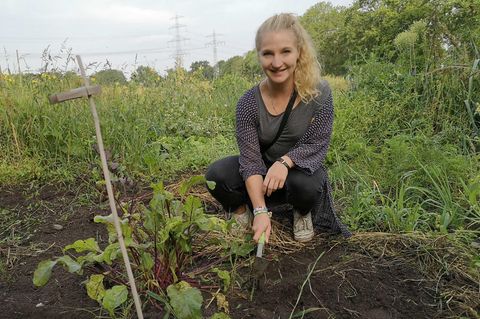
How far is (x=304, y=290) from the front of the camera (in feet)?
5.68

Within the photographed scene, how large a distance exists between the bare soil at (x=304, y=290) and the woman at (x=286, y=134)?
0.81 feet

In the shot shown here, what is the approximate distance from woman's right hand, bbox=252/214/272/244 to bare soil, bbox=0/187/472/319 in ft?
0.57

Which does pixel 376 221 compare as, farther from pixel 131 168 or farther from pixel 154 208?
pixel 131 168

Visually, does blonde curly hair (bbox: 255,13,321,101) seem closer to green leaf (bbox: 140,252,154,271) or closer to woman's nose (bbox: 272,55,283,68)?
woman's nose (bbox: 272,55,283,68)

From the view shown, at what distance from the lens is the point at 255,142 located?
2.16 meters

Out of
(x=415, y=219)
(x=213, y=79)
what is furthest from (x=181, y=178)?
(x=213, y=79)

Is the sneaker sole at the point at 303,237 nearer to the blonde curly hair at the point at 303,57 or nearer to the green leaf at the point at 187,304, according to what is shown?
the blonde curly hair at the point at 303,57

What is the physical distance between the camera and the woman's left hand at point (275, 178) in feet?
6.59

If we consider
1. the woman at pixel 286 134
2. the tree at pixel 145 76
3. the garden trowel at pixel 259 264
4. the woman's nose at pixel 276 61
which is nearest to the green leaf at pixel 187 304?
the garden trowel at pixel 259 264

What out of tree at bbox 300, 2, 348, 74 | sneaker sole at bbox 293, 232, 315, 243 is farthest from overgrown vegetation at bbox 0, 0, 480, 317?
tree at bbox 300, 2, 348, 74

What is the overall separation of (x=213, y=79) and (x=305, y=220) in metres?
5.32

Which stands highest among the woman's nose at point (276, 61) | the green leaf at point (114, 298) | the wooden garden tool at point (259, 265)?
the woman's nose at point (276, 61)

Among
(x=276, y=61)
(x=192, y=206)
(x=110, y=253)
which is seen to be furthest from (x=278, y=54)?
(x=110, y=253)

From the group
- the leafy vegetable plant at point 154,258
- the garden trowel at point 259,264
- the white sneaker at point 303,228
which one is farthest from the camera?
the white sneaker at point 303,228
